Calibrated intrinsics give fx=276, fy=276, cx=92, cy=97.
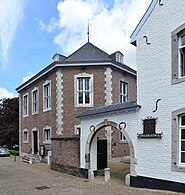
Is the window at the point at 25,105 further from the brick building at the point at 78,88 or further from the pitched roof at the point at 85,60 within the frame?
the brick building at the point at 78,88

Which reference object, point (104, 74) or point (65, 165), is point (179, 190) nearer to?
point (65, 165)

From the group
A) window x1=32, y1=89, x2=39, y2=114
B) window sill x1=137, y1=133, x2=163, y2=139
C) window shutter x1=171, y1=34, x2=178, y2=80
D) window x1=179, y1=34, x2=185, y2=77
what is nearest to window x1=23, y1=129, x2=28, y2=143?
window x1=32, y1=89, x2=39, y2=114

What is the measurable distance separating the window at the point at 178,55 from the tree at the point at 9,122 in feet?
102

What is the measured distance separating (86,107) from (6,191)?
11.5m

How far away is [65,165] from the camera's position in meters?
15.4

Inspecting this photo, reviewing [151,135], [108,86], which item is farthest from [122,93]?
[151,135]

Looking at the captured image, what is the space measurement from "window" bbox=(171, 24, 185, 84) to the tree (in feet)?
102

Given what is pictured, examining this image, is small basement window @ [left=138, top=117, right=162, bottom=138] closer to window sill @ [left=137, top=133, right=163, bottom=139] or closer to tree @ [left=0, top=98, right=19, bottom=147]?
window sill @ [left=137, top=133, right=163, bottom=139]

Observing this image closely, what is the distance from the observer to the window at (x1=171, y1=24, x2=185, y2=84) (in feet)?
32.5

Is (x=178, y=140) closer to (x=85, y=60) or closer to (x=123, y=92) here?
(x=85, y=60)

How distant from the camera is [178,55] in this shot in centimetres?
995

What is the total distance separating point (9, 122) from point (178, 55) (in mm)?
33001

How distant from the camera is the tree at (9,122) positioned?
3772cm

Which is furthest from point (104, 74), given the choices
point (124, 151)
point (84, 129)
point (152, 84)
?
point (152, 84)
